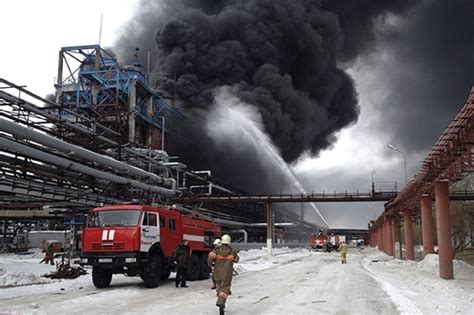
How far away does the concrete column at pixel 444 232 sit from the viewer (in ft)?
62.8

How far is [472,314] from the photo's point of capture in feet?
27.0

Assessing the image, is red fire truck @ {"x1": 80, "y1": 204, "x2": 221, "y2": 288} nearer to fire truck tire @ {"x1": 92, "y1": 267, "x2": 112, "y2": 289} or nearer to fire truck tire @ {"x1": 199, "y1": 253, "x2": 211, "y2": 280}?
fire truck tire @ {"x1": 92, "y1": 267, "x2": 112, "y2": 289}

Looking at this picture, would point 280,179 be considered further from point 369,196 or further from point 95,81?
Answer: point 95,81

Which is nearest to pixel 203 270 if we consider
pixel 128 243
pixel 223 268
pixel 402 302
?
pixel 128 243

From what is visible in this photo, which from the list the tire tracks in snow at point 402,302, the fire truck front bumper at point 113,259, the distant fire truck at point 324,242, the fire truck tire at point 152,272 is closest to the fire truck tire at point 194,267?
the fire truck tire at point 152,272

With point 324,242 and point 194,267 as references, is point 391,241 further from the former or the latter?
point 194,267

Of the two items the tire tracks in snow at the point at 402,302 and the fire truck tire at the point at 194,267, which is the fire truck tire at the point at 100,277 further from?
the tire tracks in snow at the point at 402,302

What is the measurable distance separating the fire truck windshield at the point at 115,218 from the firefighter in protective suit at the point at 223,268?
588 cm

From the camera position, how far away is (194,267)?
17.4 metres

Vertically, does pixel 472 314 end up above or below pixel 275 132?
below

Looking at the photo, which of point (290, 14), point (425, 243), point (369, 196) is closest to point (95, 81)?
point (290, 14)

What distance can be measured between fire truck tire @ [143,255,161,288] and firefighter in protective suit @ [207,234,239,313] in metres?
5.69

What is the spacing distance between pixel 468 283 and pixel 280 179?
3830 centimetres

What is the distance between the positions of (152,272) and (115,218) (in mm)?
1980
